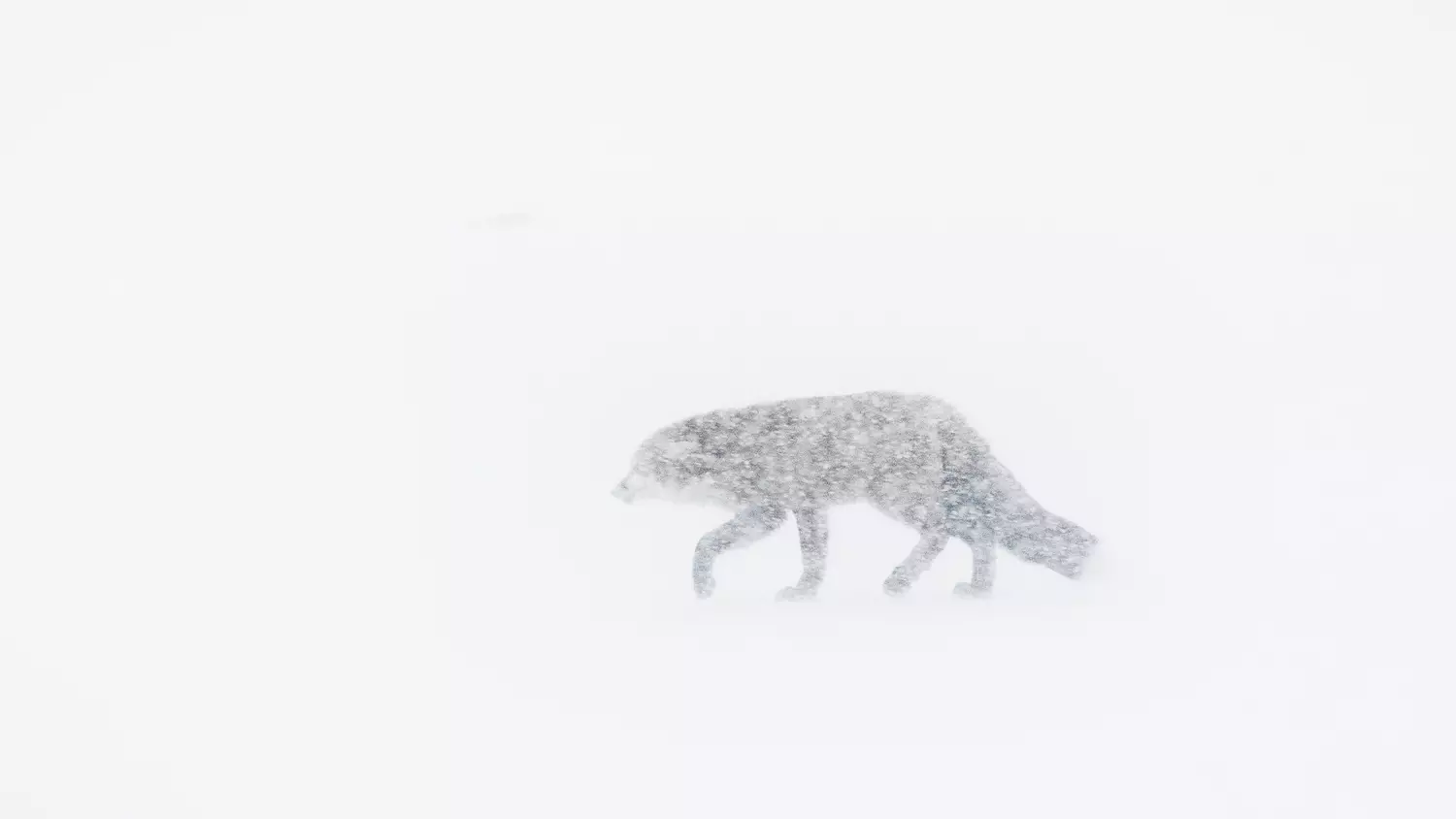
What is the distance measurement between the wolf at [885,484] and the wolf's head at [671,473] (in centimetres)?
13

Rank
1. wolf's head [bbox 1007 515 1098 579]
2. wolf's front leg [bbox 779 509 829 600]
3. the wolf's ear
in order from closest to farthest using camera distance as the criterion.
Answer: wolf's head [bbox 1007 515 1098 579] < wolf's front leg [bbox 779 509 829 600] < the wolf's ear

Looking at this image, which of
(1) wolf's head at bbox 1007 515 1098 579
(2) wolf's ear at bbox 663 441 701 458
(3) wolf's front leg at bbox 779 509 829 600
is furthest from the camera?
(2) wolf's ear at bbox 663 441 701 458

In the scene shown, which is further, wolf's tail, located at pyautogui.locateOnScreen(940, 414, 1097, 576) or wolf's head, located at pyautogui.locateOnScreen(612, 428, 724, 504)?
wolf's head, located at pyautogui.locateOnScreen(612, 428, 724, 504)

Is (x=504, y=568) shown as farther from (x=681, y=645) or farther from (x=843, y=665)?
(x=843, y=665)

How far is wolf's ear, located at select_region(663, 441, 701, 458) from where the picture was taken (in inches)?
244

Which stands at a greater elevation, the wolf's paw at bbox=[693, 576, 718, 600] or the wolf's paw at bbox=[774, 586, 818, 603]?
the wolf's paw at bbox=[693, 576, 718, 600]

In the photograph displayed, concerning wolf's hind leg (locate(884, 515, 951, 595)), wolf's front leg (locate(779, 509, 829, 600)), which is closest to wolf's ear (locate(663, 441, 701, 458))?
wolf's front leg (locate(779, 509, 829, 600))

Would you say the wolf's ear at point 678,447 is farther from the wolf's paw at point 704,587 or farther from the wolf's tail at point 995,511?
the wolf's tail at point 995,511

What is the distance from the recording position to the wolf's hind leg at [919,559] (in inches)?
234

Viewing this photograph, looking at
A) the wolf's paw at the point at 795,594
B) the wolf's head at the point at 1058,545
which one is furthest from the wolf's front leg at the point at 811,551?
the wolf's head at the point at 1058,545

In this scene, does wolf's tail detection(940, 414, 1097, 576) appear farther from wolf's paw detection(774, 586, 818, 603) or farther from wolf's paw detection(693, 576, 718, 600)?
wolf's paw detection(693, 576, 718, 600)

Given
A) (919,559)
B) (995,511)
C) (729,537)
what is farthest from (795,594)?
(995,511)

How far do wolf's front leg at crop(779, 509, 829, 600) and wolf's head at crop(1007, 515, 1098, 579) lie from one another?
3.52 feet

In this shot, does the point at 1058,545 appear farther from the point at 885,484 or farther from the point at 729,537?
the point at 729,537
